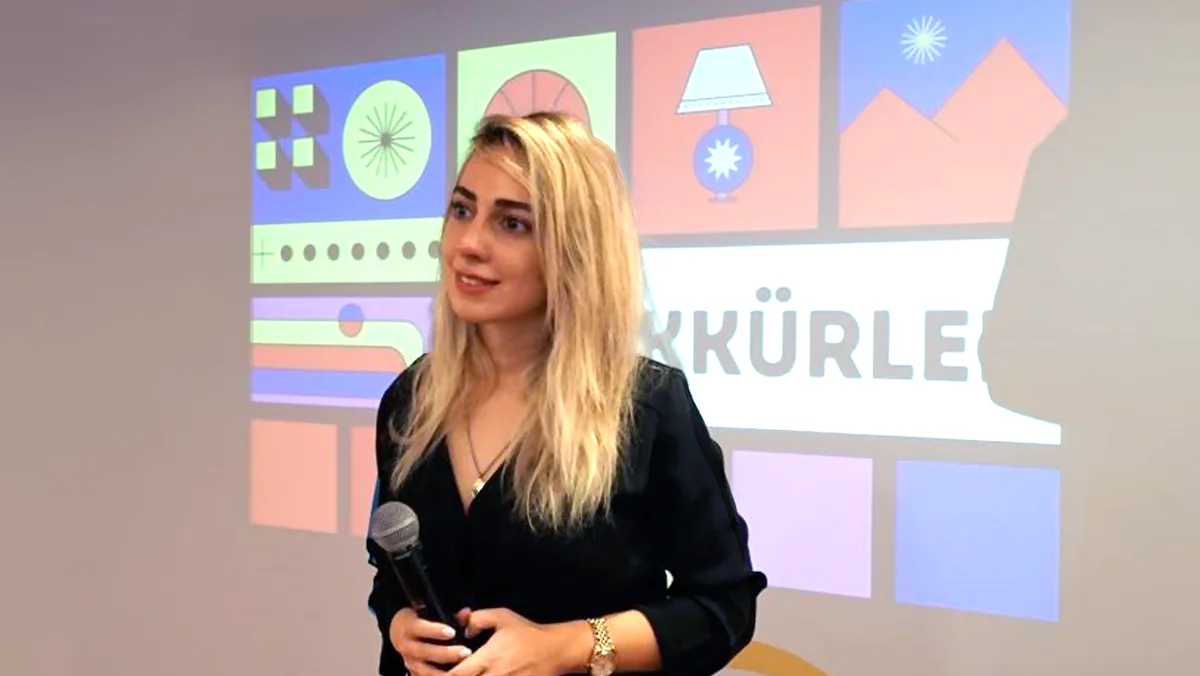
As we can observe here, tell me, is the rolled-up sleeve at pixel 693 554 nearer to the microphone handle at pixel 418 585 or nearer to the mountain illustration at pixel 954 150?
the microphone handle at pixel 418 585

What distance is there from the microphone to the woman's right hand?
0.01 meters

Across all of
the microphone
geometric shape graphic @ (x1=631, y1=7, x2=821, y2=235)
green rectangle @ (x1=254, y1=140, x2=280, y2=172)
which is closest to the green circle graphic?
green rectangle @ (x1=254, y1=140, x2=280, y2=172)

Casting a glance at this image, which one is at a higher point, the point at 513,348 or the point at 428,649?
the point at 513,348

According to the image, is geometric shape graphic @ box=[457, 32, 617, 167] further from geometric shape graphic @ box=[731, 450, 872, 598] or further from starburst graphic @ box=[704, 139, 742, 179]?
geometric shape graphic @ box=[731, 450, 872, 598]

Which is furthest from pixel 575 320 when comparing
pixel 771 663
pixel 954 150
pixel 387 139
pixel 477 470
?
pixel 387 139

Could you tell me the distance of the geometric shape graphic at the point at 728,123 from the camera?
1.93m

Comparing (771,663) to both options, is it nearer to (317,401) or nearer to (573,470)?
(573,470)

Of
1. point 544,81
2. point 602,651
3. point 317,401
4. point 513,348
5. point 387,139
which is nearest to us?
point 602,651

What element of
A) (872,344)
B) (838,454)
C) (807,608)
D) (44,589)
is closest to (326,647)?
(44,589)

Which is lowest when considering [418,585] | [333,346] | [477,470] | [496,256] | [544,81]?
[418,585]

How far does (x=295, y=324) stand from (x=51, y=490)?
1055mm

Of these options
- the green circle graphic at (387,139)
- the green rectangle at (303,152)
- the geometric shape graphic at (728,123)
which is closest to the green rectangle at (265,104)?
the green rectangle at (303,152)

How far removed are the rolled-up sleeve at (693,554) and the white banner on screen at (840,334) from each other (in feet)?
2.37

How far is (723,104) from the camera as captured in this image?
2004 mm
